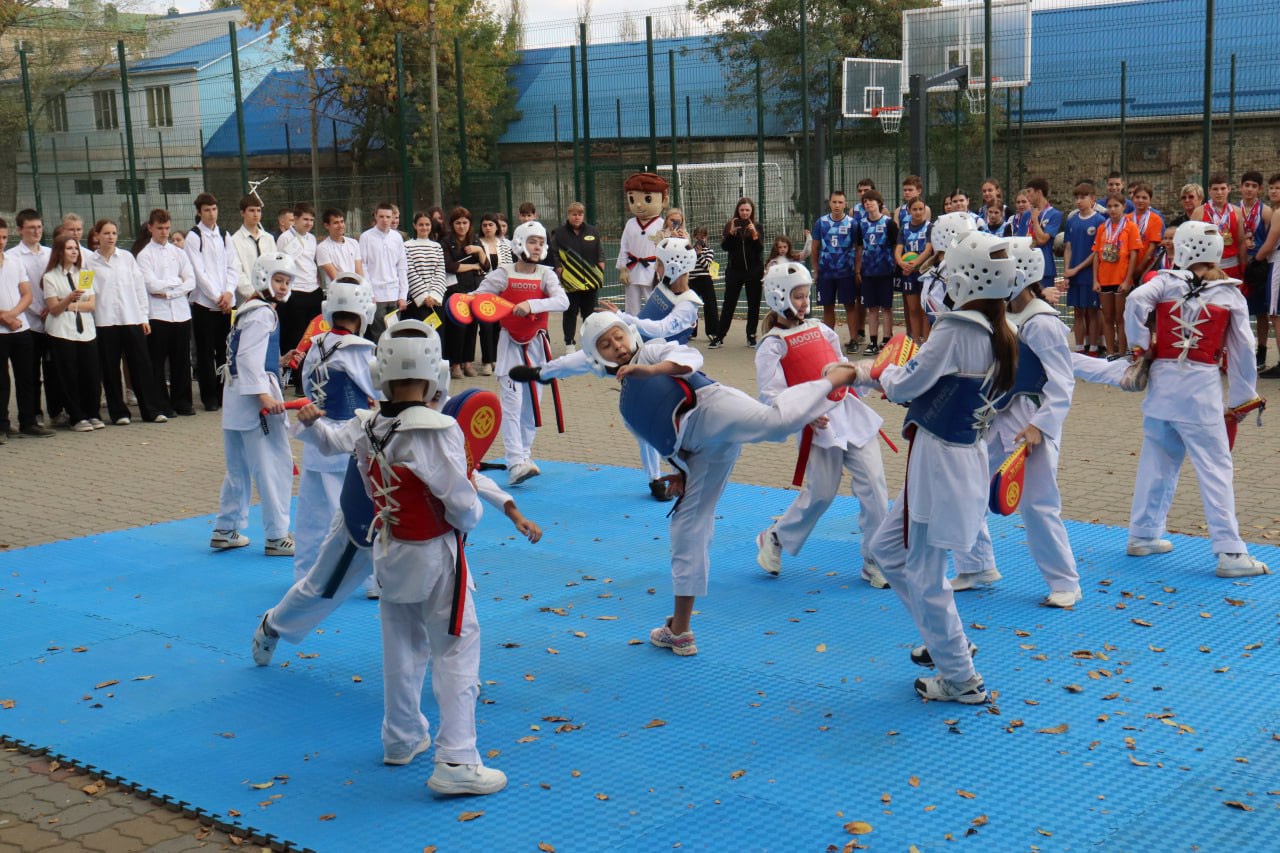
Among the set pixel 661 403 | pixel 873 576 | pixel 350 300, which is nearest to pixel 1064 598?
pixel 873 576

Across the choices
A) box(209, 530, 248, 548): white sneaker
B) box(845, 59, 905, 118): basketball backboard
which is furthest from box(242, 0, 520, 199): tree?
box(209, 530, 248, 548): white sneaker

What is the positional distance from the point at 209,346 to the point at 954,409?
10452 mm

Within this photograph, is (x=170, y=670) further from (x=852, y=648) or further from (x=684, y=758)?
(x=852, y=648)

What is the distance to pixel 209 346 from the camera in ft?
45.3

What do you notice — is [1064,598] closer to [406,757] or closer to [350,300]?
[406,757]

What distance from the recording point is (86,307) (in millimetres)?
12625

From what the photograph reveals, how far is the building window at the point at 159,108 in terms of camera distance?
75.7 ft

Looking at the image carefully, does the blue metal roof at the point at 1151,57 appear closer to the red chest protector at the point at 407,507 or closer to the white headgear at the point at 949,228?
the white headgear at the point at 949,228

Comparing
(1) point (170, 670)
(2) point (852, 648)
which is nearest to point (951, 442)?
(2) point (852, 648)

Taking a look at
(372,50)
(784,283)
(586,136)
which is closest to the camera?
(784,283)

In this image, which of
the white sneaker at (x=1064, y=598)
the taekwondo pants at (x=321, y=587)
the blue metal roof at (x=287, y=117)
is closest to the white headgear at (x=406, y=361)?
the taekwondo pants at (x=321, y=587)

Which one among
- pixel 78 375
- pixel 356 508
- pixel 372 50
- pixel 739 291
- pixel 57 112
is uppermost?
pixel 372 50

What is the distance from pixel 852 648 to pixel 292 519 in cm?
464

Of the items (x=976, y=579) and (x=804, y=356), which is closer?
(x=804, y=356)
